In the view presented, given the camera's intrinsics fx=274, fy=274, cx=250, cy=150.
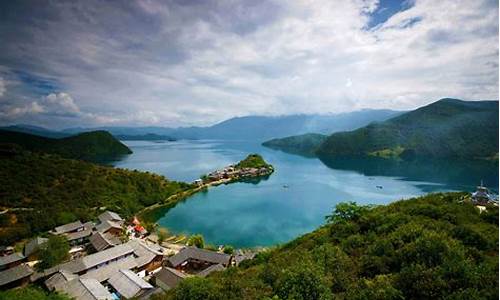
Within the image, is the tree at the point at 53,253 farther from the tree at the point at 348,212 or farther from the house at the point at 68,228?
the tree at the point at 348,212

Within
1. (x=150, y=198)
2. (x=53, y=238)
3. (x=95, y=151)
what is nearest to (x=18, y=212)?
(x=53, y=238)

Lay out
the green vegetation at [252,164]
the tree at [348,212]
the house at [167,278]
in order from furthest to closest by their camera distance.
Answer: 1. the green vegetation at [252,164]
2. the tree at [348,212]
3. the house at [167,278]

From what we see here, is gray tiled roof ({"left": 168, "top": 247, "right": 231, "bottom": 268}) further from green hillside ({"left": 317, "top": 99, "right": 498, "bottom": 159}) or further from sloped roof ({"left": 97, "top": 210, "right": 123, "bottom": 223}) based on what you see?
green hillside ({"left": 317, "top": 99, "right": 498, "bottom": 159})

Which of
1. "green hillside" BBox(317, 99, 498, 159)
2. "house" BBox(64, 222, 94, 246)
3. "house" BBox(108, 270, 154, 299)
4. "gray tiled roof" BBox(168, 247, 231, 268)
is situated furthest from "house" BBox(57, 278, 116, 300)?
"green hillside" BBox(317, 99, 498, 159)

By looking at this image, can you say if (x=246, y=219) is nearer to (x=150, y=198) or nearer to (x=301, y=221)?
(x=301, y=221)

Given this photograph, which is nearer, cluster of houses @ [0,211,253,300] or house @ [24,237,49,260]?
cluster of houses @ [0,211,253,300]

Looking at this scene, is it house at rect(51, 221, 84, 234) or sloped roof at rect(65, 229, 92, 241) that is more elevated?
house at rect(51, 221, 84, 234)

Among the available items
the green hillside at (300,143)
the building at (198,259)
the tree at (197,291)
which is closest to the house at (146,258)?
the building at (198,259)
